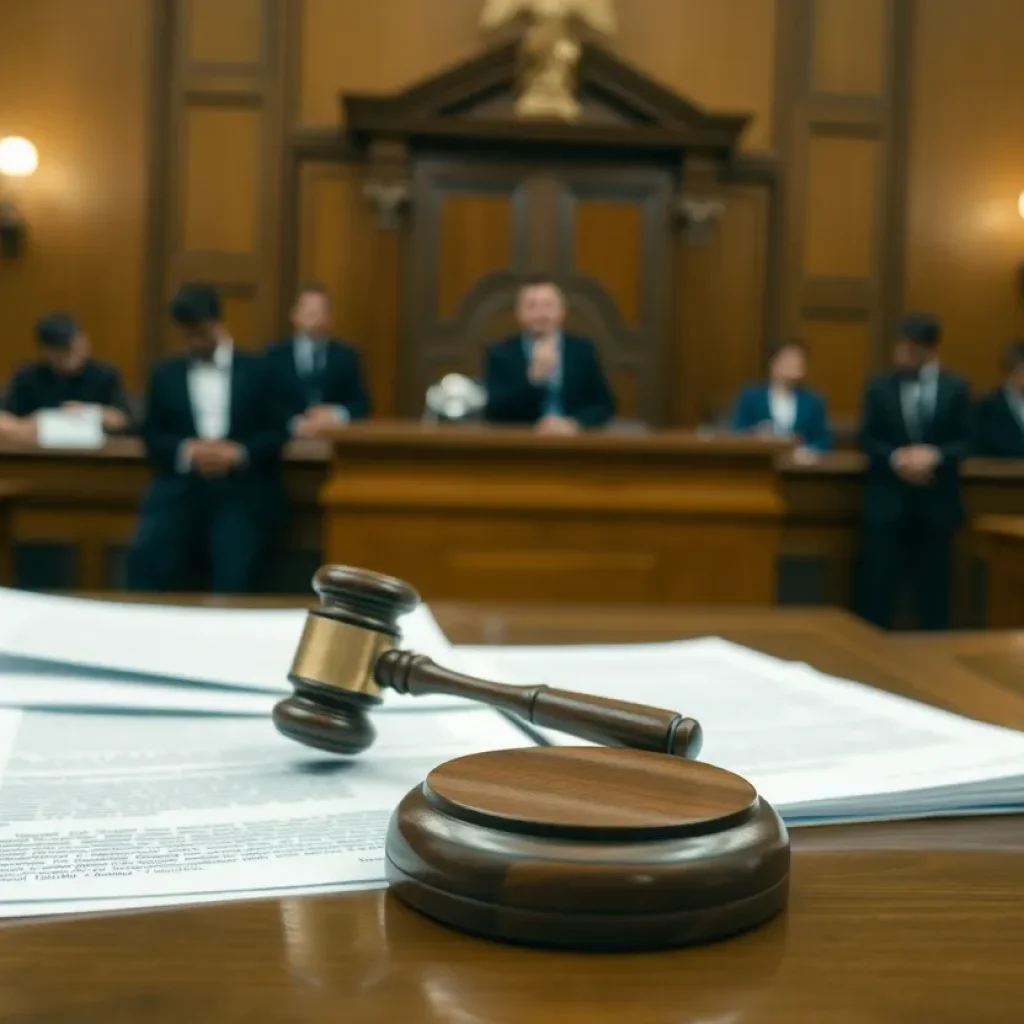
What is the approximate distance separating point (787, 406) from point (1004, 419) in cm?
113

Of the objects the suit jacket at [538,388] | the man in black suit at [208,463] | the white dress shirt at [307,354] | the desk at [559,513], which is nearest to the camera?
the desk at [559,513]

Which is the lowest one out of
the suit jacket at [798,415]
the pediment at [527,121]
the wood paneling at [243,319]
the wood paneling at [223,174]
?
the suit jacket at [798,415]

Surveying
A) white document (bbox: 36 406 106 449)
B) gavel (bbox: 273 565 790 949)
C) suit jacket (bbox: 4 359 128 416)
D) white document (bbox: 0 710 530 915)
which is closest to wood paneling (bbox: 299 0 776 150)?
suit jacket (bbox: 4 359 128 416)

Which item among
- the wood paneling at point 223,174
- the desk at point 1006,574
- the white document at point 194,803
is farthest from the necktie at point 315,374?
the white document at point 194,803

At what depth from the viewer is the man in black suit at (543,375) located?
4.70 metres

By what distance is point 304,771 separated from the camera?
25.5 inches

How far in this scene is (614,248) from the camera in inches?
275

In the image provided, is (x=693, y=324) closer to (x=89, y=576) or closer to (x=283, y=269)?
(x=283, y=269)

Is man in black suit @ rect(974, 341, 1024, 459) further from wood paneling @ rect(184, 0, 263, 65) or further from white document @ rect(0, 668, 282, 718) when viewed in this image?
white document @ rect(0, 668, 282, 718)

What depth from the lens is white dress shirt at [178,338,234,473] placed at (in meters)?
4.51

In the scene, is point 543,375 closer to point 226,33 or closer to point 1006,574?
point 1006,574

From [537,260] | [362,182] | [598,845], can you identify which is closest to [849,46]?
[537,260]

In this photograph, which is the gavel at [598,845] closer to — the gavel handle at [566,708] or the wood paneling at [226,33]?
the gavel handle at [566,708]

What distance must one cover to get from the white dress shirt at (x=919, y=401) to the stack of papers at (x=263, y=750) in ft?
14.3
